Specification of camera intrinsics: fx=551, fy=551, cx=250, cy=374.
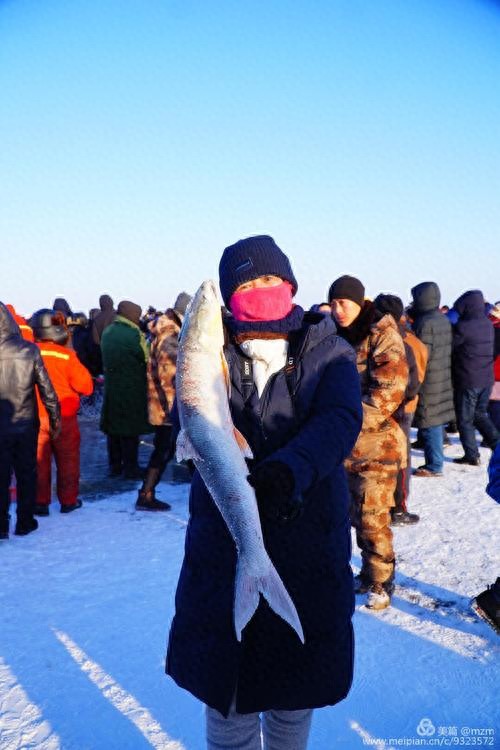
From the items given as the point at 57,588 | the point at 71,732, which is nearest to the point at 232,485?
the point at 71,732

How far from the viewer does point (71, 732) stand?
266 cm

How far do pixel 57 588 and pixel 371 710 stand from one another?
2522 millimetres

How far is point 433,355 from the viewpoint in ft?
24.0

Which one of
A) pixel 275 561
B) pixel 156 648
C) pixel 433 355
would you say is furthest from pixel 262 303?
pixel 433 355

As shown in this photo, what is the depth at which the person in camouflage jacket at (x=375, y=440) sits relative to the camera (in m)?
3.78

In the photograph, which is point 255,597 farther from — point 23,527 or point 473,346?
point 473,346

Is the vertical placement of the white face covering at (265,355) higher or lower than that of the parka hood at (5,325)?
higher

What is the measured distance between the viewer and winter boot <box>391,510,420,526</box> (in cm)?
550

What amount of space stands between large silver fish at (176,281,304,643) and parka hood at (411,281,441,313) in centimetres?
601

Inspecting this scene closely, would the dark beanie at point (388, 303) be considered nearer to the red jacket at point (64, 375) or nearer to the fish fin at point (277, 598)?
the red jacket at point (64, 375)

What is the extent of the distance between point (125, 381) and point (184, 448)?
5.77 metres

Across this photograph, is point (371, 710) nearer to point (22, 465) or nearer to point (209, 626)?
point (209, 626)

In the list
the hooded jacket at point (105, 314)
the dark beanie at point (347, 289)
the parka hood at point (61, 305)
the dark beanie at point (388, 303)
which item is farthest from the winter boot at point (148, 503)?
the parka hood at point (61, 305)

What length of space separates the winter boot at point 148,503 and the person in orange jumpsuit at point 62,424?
2.32 ft
